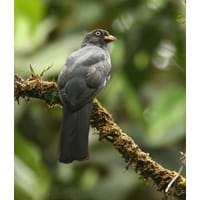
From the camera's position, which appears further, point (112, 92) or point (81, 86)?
point (112, 92)

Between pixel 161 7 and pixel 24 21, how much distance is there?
31 centimetres

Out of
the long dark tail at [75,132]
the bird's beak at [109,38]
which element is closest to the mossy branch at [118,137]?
Result: the long dark tail at [75,132]

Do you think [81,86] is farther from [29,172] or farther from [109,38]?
[29,172]

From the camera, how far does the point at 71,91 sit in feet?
11.5

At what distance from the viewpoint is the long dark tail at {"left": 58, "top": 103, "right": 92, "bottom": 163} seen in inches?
138

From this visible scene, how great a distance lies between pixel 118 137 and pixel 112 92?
0.12 m

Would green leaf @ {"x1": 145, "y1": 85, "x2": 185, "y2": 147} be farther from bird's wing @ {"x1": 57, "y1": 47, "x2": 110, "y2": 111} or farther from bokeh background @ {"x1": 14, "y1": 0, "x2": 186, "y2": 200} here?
bird's wing @ {"x1": 57, "y1": 47, "x2": 110, "y2": 111}

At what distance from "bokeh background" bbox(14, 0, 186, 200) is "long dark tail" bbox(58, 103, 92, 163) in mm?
29

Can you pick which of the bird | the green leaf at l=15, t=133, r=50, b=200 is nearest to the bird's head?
the bird

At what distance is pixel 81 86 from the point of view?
3.49m

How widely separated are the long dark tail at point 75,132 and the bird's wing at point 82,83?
2cm

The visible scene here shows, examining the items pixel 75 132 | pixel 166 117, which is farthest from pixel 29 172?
pixel 166 117

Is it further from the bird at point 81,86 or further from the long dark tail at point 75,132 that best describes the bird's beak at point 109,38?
the long dark tail at point 75,132

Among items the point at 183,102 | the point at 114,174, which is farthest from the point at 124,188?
the point at 183,102
